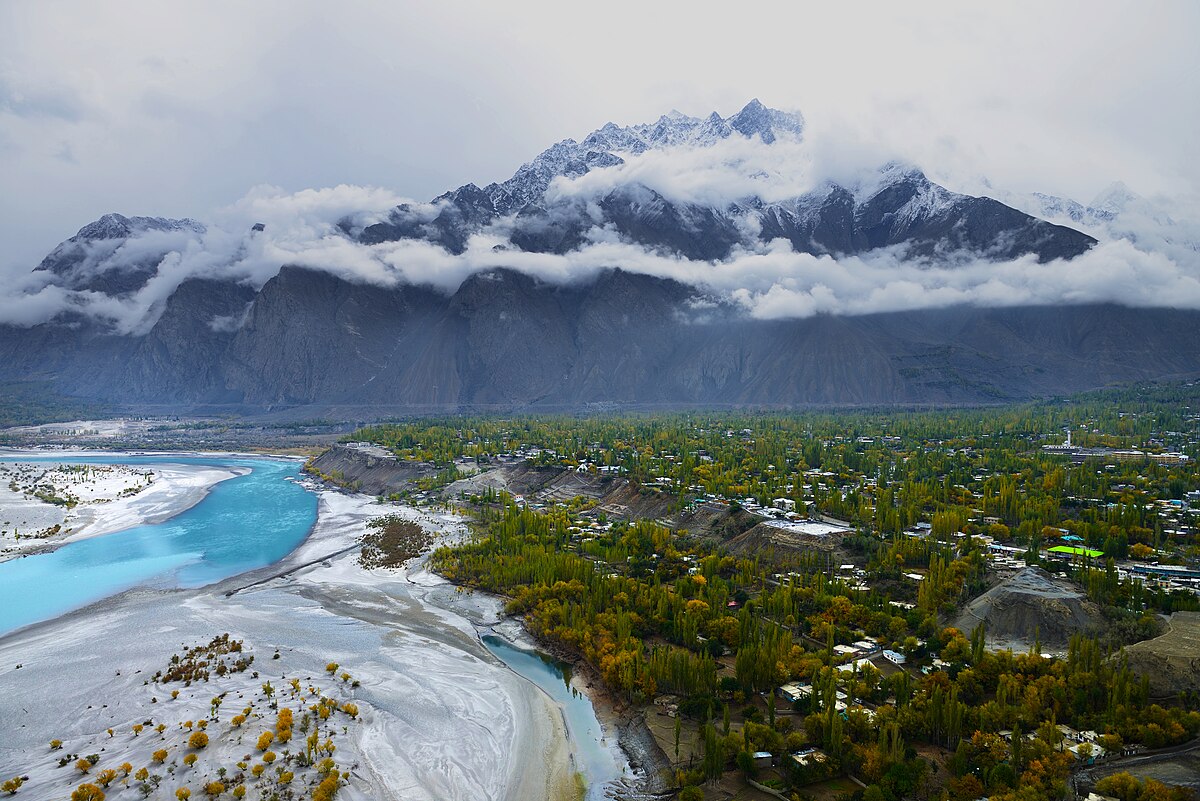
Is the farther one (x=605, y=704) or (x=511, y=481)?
(x=511, y=481)

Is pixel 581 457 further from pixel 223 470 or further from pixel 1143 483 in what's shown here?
pixel 223 470

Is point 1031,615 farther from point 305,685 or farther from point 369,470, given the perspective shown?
point 369,470

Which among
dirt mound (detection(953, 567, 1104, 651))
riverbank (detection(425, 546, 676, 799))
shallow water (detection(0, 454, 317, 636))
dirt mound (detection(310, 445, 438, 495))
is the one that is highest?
dirt mound (detection(953, 567, 1104, 651))

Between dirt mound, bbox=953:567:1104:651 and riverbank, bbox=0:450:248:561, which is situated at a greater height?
dirt mound, bbox=953:567:1104:651

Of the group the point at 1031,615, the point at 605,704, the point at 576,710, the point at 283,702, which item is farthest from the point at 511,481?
the point at 1031,615

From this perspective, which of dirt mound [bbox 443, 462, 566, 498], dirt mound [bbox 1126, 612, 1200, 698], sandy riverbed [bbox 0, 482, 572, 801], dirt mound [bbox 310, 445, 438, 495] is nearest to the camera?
sandy riverbed [bbox 0, 482, 572, 801]

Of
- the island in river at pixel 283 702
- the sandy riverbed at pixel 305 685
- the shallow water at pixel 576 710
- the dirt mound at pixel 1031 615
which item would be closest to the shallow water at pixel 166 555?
the island in river at pixel 283 702

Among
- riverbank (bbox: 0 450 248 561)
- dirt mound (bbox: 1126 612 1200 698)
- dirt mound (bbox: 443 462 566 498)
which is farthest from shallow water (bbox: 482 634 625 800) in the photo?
riverbank (bbox: 0 450 248 561)

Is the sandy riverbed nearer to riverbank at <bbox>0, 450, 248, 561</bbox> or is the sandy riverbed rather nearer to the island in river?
the island in river
